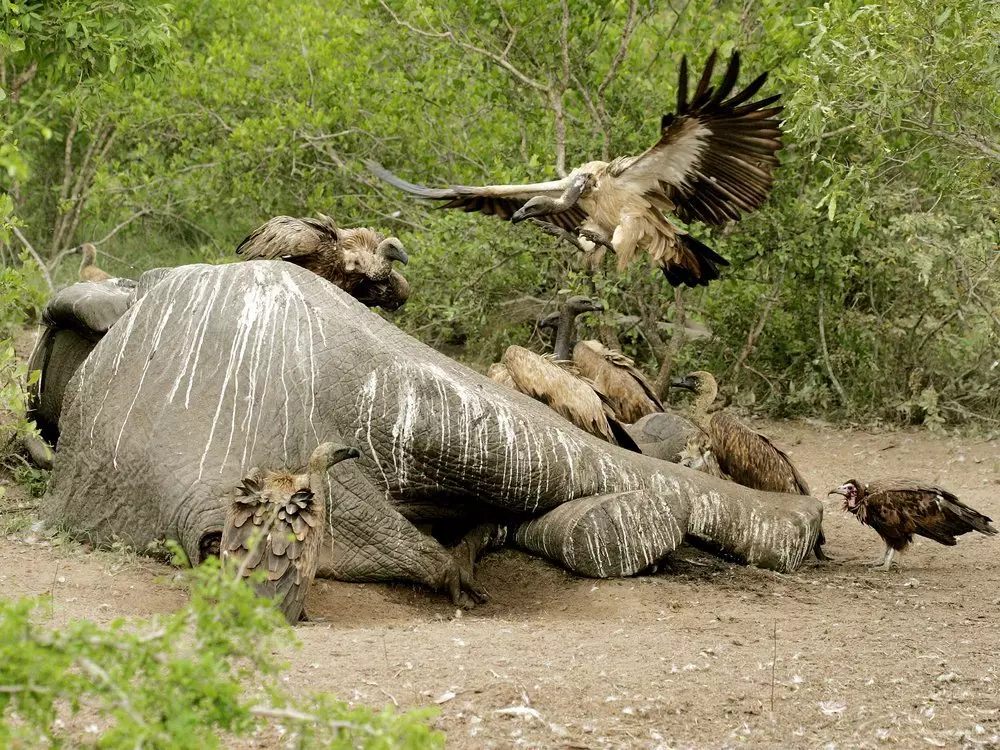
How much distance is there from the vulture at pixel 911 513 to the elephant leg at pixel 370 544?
7.60 ft

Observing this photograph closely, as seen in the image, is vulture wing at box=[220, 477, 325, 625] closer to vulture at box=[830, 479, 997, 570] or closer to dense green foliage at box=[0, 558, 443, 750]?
dense green foliage at box=[0, 558, 443, 750]

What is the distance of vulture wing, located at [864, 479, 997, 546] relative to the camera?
6832 millimetres

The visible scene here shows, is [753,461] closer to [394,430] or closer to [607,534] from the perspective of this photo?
[607,534]

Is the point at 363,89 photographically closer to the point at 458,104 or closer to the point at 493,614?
the point at 458,104

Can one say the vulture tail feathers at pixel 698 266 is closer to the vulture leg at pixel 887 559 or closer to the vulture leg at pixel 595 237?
the vulture leg at pixel 595 237

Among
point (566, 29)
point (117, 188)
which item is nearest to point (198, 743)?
point (566, 29)

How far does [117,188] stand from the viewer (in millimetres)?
12562

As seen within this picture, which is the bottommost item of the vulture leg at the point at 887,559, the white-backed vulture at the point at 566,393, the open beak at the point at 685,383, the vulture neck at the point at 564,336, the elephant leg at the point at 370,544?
the elephant leg at the point at 370,544

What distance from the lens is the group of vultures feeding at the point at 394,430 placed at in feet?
20.8

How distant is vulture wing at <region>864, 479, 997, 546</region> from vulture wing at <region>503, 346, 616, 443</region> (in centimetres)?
148

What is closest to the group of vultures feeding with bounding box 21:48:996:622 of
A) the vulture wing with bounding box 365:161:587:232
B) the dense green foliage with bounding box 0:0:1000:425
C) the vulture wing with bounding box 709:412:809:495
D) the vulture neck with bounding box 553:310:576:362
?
the vulture wing with bounding box 709:412:809:495

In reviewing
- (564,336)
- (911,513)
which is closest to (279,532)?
(911,513)

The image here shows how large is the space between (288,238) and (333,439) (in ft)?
4.60

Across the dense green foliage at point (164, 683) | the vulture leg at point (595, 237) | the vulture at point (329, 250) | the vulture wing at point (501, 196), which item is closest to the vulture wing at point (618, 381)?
the vulture wing at point (501, 196)
